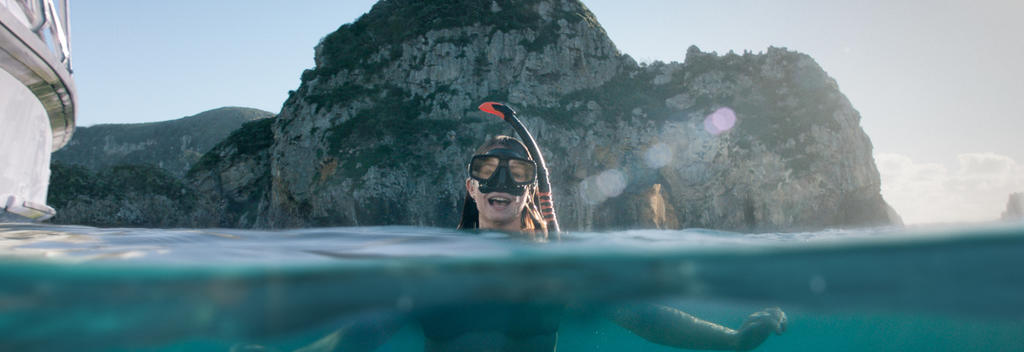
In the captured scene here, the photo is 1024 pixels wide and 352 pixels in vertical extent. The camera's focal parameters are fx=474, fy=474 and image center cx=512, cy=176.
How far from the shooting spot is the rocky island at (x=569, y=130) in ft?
130

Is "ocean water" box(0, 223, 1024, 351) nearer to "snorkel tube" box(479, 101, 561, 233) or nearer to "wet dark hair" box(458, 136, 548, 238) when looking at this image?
"wet dark hair" box(458, 136, 548, 238)

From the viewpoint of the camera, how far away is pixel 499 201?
5.52 metres

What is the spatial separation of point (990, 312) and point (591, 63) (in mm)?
44687

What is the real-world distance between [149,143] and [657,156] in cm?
8880

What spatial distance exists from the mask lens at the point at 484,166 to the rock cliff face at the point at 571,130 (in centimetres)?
3312

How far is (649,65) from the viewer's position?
49.1 meters

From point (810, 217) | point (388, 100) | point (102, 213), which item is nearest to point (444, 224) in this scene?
point (388, 100)

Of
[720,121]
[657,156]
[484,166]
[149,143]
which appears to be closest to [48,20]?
[484,166]

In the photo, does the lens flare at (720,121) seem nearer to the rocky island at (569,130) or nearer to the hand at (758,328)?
the rocky island at (569,130)

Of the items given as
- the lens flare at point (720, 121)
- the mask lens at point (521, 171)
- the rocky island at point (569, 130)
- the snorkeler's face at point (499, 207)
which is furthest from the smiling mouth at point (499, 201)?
the lens flare at point (720, 121)

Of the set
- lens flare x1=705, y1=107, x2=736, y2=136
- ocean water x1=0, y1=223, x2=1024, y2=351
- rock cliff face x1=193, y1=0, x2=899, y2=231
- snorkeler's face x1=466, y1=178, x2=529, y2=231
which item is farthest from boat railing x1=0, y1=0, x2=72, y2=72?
lens flare x1=705, y1=107, x2=736, y2=136

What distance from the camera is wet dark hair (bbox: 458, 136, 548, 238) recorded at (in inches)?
219

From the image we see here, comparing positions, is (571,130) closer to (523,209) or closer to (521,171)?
(523,209)

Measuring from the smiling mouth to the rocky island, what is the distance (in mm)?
33099
